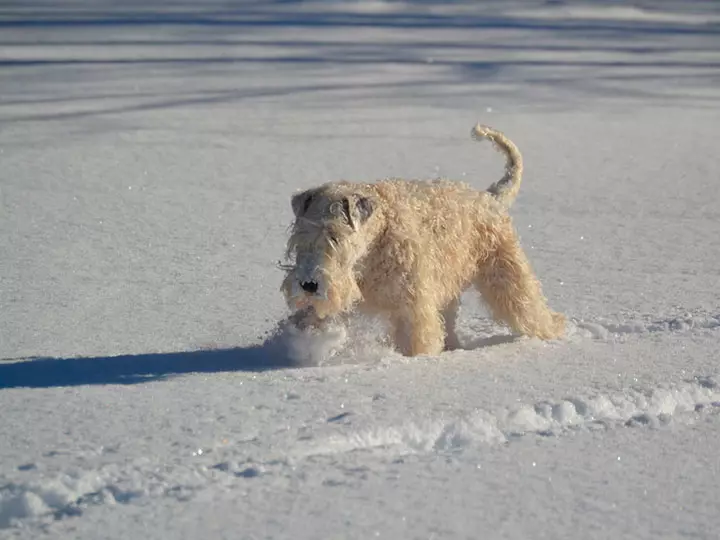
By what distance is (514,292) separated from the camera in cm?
500

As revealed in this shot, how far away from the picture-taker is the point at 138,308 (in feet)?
17.7

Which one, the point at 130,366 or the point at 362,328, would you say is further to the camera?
the point at 362,328

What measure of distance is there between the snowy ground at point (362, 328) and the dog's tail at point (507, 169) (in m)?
0.65

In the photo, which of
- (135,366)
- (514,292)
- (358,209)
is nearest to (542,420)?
(358,209)

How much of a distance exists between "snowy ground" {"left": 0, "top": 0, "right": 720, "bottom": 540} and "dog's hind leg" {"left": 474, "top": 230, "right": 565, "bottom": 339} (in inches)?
5.6

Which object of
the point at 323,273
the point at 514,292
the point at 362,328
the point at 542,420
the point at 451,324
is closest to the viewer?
the point at 542,420

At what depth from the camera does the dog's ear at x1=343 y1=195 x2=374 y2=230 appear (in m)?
4.33

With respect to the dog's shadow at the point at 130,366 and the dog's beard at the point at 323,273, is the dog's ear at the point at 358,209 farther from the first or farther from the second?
the dog's shadow at the point at 130,366

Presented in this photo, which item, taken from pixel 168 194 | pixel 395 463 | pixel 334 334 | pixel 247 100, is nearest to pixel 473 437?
pixel 395 463

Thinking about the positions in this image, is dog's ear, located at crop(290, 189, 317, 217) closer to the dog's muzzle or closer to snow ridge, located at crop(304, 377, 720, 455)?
the dog's muzzle

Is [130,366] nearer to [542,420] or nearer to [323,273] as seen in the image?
[323,273]

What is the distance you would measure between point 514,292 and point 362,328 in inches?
27.9

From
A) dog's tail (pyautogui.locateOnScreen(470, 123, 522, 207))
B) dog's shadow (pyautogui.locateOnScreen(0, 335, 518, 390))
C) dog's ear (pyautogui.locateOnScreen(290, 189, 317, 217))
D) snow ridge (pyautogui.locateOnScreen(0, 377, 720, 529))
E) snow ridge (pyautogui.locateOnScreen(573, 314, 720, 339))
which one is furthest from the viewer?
dog's tail (pyautogui.locateOnScreen(470, 123, 522, 207))

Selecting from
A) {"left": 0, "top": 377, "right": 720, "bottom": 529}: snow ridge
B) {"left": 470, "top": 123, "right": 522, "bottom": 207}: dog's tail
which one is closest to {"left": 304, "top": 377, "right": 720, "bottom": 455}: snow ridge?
{"left": 0, "top": 377, "right": 720, "bottom": 529}: snow ridge
